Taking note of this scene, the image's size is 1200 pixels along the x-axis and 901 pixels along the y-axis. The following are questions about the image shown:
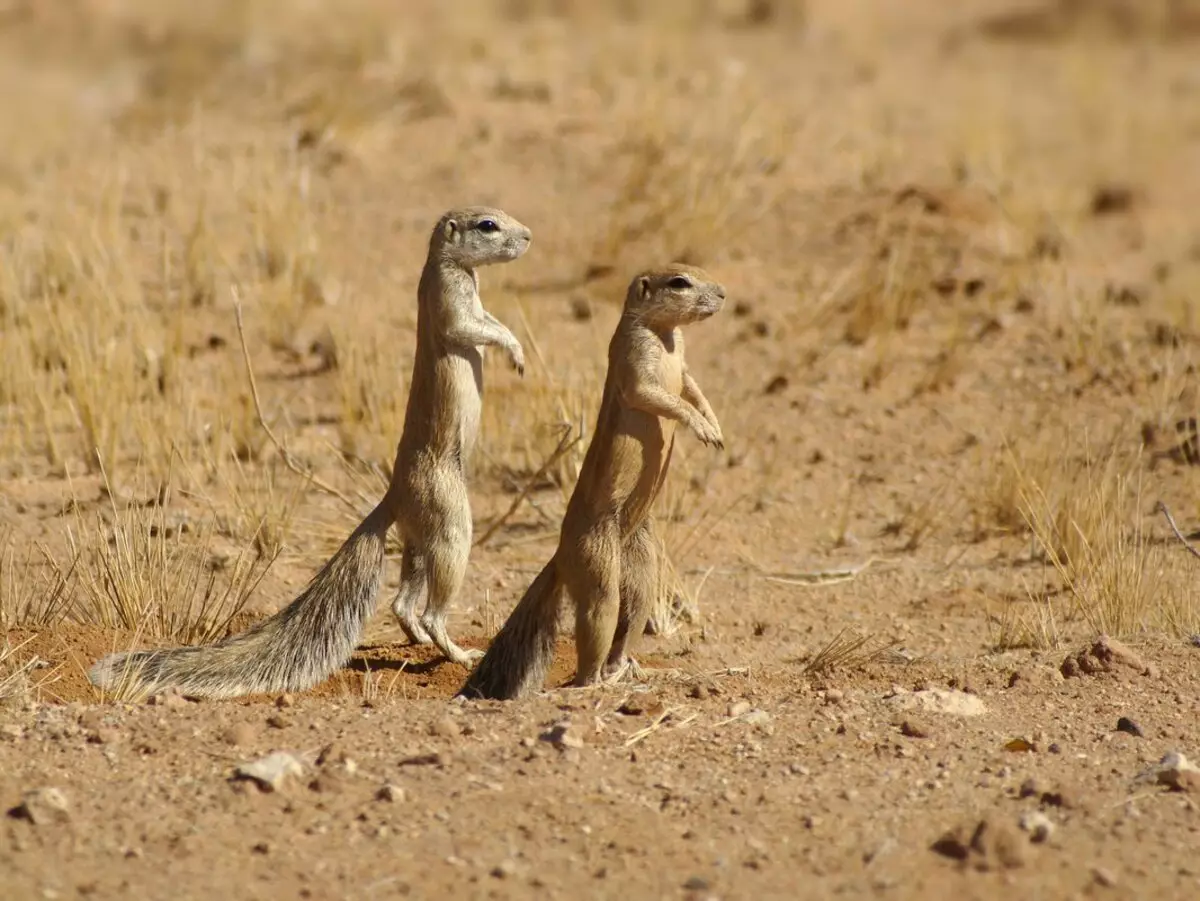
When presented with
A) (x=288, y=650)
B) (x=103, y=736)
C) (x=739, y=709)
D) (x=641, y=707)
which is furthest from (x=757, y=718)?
(x=103, y=736)

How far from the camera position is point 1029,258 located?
1138cm

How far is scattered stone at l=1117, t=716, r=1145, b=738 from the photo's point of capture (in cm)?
525

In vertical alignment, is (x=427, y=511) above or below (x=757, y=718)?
above

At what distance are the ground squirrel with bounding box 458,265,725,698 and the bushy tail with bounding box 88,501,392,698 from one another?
0.52 meters

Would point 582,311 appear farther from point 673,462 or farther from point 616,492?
point 616,492

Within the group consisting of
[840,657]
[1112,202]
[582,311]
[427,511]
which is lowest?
[840,657]

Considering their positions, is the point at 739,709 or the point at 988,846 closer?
the point at 988,846

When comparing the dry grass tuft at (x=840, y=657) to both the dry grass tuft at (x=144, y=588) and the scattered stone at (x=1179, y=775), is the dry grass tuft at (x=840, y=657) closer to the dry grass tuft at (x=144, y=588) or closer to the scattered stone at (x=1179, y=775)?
the scattered stone at (x=1179, y=775)

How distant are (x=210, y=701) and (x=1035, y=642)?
2973 mm

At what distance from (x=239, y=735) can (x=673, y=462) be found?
372 cm

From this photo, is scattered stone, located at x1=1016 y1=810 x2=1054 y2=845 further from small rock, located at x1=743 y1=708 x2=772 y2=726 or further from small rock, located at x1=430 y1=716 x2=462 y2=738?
small rock, located at x1=430 y1=716 x2=462 y2=738

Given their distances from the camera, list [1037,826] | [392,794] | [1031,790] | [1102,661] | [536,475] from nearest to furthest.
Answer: [1037,826]
[392,794]
[1031,790]
[1102,661]
[536,475]

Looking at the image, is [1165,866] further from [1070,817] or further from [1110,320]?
[1110,320]

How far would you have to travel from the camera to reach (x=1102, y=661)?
582 centimetres
